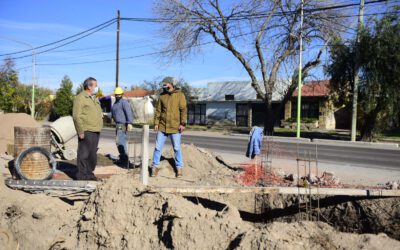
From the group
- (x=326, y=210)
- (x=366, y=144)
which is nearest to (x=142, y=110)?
(x=366, y=144)

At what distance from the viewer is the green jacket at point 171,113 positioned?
762 cm

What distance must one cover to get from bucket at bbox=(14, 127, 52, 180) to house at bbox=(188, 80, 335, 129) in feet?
106

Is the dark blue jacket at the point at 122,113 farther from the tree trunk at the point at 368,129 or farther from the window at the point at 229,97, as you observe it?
the window at the point at 229,97

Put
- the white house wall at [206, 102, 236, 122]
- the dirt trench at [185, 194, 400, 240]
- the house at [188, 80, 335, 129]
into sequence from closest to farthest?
the dirt trench at [185, 194, 400, 240]
the house at [188, 80, 335, 129]
the white house wall at [206, 102, 236, 122]

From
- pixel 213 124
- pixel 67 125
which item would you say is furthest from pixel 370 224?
pixel 213 124

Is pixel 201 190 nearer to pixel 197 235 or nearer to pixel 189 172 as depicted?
pixel 197 235

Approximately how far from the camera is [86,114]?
6.93 metres

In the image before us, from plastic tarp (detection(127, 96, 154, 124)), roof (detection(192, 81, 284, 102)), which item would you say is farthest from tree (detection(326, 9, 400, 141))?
plastic tarp (detection(127, 96, 154, 124))

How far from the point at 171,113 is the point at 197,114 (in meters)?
40.1

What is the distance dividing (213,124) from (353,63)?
2299 cm

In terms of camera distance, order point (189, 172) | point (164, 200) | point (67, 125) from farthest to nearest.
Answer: point (67, 125)
point (189, 172)
point (164, 200)

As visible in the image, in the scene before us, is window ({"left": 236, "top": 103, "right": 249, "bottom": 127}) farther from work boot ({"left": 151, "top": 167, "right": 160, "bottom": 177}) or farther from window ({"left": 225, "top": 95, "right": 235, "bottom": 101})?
work boot ({"left": 151, "top": 167, "right": 160, "bottom": 177})

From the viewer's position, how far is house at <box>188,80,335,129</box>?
39.1m

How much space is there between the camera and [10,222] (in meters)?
5.75
